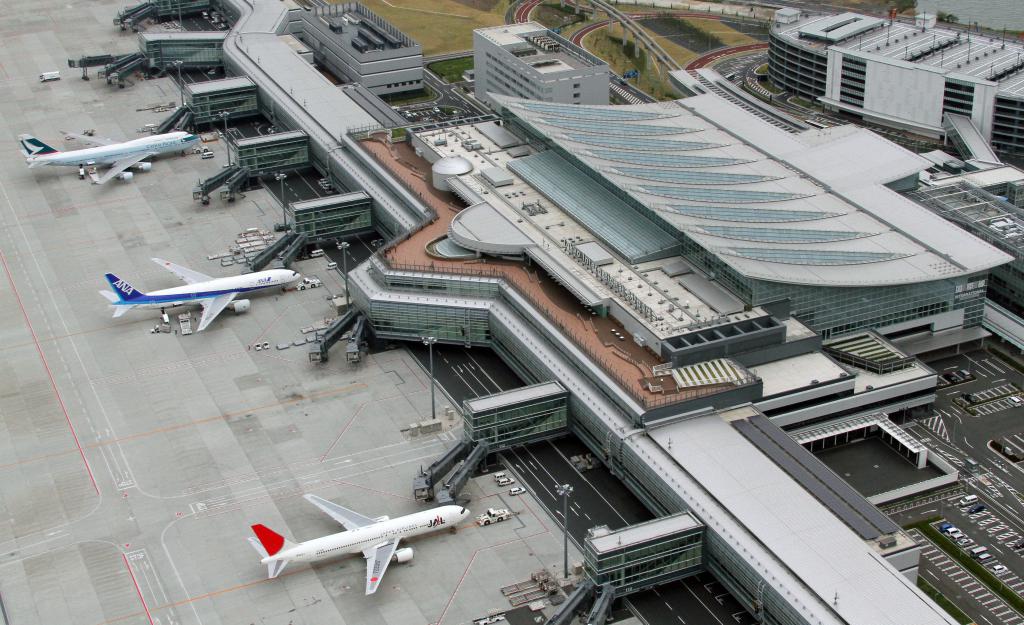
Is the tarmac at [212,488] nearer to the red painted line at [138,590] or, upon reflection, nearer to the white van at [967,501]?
the red painted line at [138,590]

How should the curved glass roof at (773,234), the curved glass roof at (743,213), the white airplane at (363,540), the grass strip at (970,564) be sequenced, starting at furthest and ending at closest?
the curved glass roof at (743,213) → the curved glass roof at (773,234) → the white airplane at (363,540) → the grass strip at (970,564)

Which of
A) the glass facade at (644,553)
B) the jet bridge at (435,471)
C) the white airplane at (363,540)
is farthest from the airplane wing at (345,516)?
the glass facade at (644,553)

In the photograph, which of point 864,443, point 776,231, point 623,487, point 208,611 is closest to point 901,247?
point 776,231

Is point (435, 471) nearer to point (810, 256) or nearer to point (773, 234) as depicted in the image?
point (773, 234)

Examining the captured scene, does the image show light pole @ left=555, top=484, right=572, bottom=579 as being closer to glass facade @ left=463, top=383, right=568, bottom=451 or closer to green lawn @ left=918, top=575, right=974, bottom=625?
glass facade @ left=463, top=383, right=568, bottom=451

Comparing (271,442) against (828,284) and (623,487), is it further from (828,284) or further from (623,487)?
(828,284)

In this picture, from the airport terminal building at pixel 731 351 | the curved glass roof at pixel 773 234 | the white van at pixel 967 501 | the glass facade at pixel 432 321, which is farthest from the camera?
the glass facade at pixel 432 321

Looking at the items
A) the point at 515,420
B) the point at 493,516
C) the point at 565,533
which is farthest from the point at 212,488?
the point at 565,533
